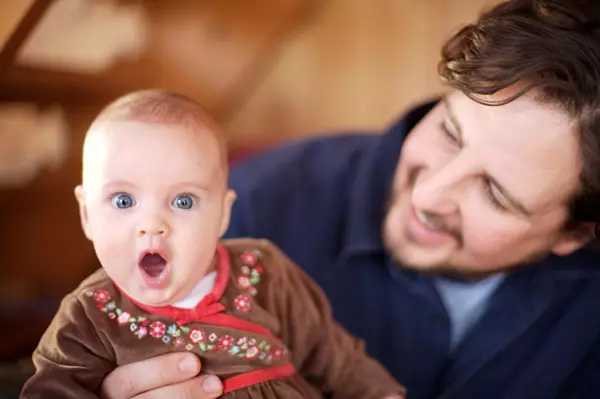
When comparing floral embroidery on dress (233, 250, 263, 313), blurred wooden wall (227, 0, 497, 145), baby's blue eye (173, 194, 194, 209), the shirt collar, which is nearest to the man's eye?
the shirt collar

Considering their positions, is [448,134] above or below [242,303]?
→ above

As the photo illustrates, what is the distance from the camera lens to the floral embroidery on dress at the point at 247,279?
772mm

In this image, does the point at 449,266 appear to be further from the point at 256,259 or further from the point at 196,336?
the point at 196,336

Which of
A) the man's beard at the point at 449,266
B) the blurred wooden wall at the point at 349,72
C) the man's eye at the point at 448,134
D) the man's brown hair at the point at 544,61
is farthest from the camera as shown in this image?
the blurred wooden wall at the point at 349,72

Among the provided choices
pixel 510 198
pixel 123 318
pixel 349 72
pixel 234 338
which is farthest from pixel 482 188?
pixel 349 72

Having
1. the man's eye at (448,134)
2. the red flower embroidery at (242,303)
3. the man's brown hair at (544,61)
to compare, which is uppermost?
the man's brown hair at (544,61)

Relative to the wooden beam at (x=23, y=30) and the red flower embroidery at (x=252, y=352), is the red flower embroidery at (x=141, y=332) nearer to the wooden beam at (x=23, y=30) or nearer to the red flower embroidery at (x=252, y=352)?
Answer: the red flower embroidery at (x=252, y=352)

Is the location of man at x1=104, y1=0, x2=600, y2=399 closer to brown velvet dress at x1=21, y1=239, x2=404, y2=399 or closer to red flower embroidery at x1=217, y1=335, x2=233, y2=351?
brown velvet dress at x1=21, y1=239, x2=404, y2=399

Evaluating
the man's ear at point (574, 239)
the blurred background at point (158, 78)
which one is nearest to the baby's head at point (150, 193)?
the blurred background at point (158, 78)

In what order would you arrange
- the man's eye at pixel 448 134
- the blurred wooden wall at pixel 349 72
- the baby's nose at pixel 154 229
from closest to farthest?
the baby's nose at pixel 154 229 → the man's eye at pixel 448 134 → the blurred wooden wall at pixel 349 72

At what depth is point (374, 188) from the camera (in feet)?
4.01

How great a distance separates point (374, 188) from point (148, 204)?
0.61 metres

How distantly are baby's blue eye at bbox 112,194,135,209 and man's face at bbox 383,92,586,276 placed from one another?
1.54 feet

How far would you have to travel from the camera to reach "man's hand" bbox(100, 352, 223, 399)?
0.73 m
